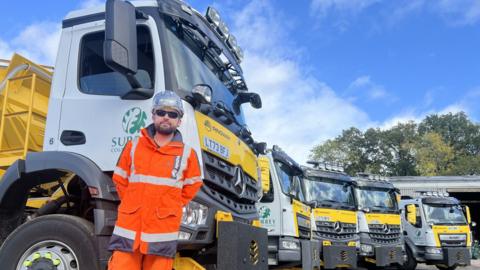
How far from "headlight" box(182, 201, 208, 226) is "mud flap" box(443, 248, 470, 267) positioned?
42.2ft

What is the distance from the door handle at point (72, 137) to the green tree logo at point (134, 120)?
388 mm

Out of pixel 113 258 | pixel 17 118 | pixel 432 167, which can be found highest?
pixel 432 167

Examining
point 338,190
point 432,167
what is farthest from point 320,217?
point 432,167

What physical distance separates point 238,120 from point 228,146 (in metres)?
0.92

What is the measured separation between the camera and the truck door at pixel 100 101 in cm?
378

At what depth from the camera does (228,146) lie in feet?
13.7

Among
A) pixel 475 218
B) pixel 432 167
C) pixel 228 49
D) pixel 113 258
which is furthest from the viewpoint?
pixel 432 167

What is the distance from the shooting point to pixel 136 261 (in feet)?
10.2

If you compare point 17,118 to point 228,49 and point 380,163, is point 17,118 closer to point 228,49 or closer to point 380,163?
point 228,49

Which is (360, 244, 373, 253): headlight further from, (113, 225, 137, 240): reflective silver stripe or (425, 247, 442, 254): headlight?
(113, 225, 137, 240): reflective silver stripe

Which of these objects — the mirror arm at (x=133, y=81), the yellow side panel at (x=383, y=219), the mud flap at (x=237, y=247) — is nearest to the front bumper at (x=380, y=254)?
the yellow side panel at (x=383, y=219)

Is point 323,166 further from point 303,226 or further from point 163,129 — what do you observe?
point 163,129

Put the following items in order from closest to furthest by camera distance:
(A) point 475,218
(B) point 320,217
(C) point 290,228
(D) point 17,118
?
(D) point 17,118, (C) point 290,228, (B) point 320,217, (A) point 475,218

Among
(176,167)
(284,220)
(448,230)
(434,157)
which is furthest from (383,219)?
(434,157)
